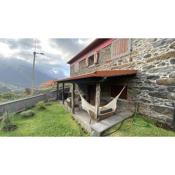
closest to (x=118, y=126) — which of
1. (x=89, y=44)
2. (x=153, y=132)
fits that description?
(x=153, y=132)

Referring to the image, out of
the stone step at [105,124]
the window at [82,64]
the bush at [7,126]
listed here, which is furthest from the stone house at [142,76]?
the window at [82,64]

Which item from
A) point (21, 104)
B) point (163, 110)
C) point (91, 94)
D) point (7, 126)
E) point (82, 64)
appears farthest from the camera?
point (82, 64)

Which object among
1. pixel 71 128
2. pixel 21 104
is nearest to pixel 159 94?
pixel 71 128

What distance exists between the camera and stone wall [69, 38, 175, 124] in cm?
345

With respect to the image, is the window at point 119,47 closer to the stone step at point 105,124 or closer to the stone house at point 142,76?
the stone house at point 142,76

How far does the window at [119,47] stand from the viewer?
5.07 metres

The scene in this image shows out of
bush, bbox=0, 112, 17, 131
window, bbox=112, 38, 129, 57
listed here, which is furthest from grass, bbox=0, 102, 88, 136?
window, bbox=112, 38, 129, 57

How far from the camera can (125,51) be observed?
5.09 m

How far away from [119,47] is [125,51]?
0.49 metres

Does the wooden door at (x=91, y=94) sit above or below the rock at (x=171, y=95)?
below

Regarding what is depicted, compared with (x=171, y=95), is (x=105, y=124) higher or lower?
lower

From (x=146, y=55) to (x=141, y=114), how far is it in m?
2.11

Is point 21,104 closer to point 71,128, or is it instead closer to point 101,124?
point 71,128
